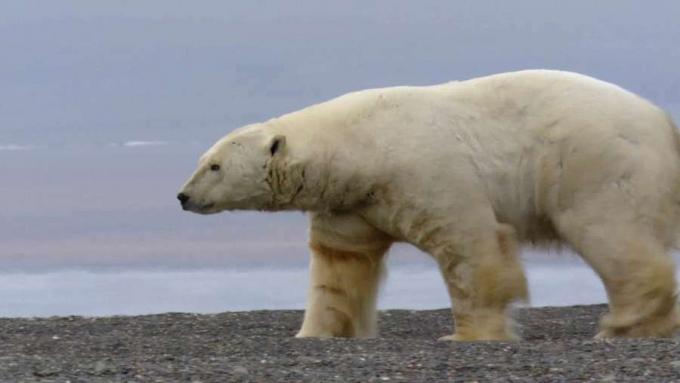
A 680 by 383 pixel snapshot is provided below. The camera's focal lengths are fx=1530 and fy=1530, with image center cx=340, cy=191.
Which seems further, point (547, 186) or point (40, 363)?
point (547, 186)

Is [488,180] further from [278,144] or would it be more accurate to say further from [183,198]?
[183,198]

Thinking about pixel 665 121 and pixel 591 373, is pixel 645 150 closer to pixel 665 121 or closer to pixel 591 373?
pixel 665 121

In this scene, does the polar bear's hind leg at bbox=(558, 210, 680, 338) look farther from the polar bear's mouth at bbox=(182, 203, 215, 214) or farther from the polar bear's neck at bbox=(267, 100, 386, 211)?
the polar bear's mouth at bbox=(182, 203, 215, 214)

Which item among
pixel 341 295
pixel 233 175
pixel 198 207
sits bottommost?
pixel 341 295

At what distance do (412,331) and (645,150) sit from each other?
242cm

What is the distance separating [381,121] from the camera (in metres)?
9.93

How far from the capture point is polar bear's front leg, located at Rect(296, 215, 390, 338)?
34.2 feet

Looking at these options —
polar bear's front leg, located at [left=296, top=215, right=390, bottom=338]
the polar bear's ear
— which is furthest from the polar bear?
polar bear's front leg, located at [left=296, top=215, right=390, bottom=338]

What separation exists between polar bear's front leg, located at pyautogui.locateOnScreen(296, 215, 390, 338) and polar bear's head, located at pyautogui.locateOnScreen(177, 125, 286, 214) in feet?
1.72

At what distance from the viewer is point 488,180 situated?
32.2 feet

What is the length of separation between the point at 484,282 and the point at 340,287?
121cm

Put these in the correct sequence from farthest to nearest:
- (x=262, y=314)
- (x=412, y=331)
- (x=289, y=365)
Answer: (x=262, y=314)
(x=412, y=331)
(x=289, y=365)

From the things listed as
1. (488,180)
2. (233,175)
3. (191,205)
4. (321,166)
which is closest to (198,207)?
(191,205)

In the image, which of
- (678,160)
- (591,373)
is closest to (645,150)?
(678,160)
